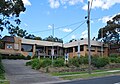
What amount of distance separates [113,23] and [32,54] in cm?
2425

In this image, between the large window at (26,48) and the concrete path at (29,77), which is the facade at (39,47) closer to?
the large window at (26,48)

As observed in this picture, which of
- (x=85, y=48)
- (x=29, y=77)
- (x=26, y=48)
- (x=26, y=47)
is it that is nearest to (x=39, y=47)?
(x=26, y=48)

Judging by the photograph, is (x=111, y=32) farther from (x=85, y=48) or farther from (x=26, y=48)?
(x=26, y=48)

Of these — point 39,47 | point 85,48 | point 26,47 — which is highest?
point 39,47

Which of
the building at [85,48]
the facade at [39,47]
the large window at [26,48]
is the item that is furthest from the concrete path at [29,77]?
the building at [85,48]

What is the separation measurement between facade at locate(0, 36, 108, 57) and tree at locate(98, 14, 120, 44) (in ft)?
11.1

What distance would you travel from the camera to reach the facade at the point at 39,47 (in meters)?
78.0

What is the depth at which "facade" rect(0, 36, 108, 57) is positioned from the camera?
78000 mm

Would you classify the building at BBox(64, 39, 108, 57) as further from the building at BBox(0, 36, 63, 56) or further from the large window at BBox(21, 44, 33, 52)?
the large window at BBox(21, 44, 33, 52)

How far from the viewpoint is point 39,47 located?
89188 millimetres

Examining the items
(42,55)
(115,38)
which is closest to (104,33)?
(115,38)

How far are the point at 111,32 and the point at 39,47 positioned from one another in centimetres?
2236

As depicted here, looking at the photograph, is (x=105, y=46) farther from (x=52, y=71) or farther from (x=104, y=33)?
(x=52, y=71)

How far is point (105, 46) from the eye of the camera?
8844 cm
